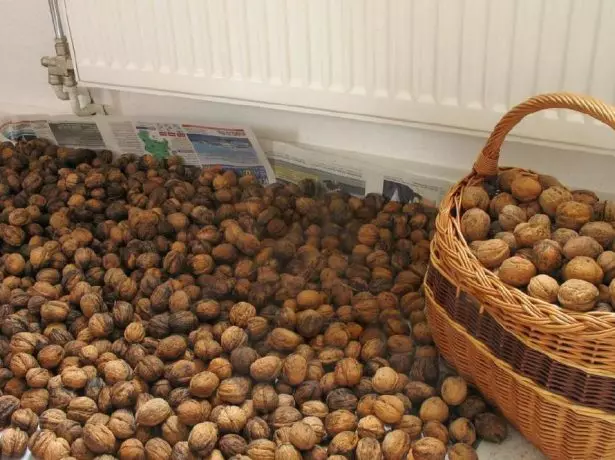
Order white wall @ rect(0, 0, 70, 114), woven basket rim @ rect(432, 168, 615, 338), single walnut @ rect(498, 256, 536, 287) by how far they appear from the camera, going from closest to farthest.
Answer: woven basket rim @ rect(432, 168, 615, 338) < single walnut @ rect(498, 256, 536, 287) < white wall @ rect(0, 0, 70, 114)

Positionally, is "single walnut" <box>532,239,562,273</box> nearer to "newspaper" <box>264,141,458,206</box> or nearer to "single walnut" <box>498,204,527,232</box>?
"single walnut" <box>498,204,527,232</box>

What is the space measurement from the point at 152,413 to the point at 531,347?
0.53 metres

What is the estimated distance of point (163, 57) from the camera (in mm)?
1517

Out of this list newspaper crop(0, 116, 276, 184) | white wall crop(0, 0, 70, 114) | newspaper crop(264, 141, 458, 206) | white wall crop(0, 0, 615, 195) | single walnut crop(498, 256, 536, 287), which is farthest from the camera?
white wall crop(0, 0, 70, 114)

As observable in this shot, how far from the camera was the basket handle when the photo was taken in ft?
2.68

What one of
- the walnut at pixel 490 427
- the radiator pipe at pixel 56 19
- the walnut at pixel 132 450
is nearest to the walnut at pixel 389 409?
the walnut at pixel 490 427

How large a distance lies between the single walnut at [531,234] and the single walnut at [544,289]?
0.10m

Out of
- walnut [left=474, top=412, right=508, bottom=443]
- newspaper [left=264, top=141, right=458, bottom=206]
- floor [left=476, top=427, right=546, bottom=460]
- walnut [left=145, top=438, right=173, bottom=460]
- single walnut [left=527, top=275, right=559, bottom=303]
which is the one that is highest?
single walnut [left=527, top=275, right=559, bottom=303]

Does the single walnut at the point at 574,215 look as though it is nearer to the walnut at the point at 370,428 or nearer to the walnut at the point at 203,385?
the walnut at the point at 370,428

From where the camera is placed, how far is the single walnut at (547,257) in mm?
883

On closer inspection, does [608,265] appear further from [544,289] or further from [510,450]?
[510,450]

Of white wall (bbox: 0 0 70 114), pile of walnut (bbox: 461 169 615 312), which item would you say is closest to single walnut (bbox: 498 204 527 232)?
pile of walnut (bbox: 461 169 615 312)

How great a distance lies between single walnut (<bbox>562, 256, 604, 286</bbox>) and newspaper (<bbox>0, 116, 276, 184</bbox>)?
2.78ft

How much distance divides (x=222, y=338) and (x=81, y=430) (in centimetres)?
25
